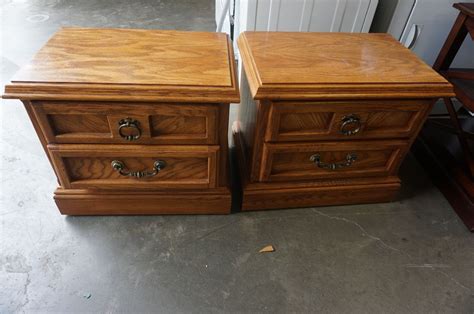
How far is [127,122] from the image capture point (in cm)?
82

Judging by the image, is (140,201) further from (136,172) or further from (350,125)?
(350,125)

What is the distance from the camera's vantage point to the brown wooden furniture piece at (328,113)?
2.79ft

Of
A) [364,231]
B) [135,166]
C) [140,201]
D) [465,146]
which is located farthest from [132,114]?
[465,146]

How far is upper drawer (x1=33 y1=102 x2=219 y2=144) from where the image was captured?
2.58 ft

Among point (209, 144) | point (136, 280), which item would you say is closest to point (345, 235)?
point (209, 144)

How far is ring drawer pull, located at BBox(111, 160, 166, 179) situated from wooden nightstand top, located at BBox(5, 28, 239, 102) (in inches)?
9.0

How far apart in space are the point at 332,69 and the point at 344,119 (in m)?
0.16

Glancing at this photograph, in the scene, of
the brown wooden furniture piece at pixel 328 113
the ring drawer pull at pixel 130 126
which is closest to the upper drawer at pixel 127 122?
the ring drawer pull at pixel 130 126

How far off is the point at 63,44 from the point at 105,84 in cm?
29

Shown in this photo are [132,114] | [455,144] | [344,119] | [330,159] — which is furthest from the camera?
[455,144]

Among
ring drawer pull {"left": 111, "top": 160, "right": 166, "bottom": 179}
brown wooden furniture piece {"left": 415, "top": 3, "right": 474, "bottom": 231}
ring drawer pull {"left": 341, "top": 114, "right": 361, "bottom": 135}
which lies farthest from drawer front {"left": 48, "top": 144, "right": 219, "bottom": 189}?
brown wooden furniture piece {"left": 415, "top": 3, "right": 474, "bottom": 231}

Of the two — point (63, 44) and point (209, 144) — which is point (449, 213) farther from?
point (63, 44)

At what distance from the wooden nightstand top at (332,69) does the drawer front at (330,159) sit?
187 millimetres

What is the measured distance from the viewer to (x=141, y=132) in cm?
84
